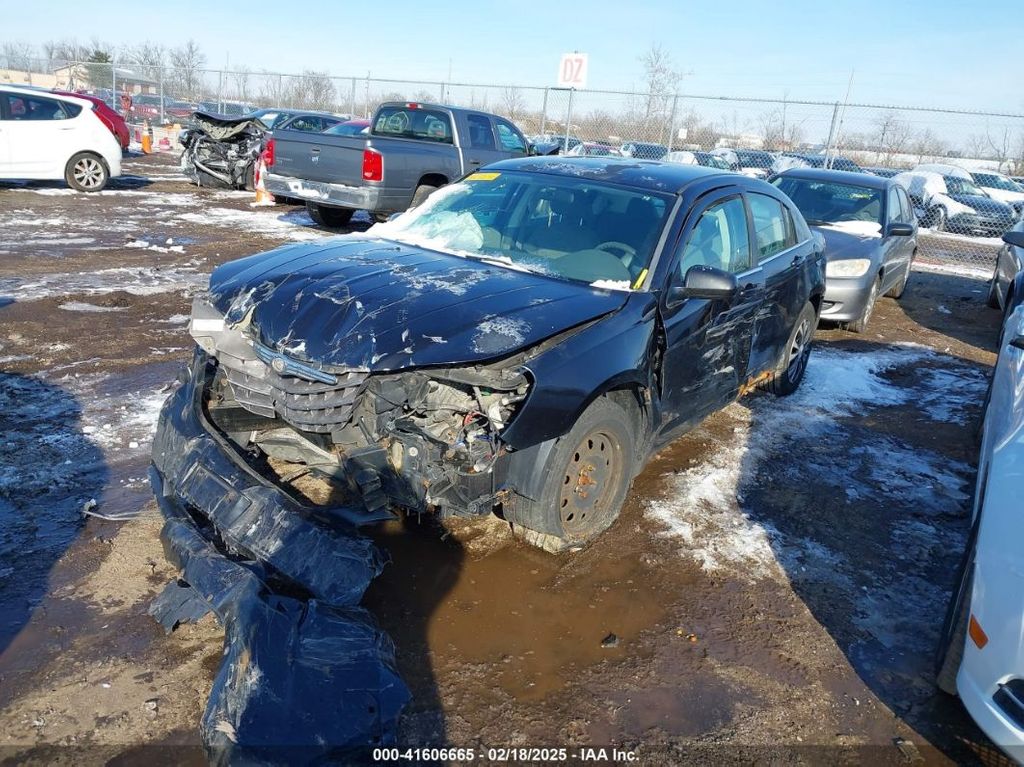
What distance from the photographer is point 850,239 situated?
27.8 ft

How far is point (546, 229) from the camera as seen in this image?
417 cm

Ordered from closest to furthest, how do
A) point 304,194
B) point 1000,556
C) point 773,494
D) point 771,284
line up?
point 1000,556
point 773,494
point 771,284
point 304,194

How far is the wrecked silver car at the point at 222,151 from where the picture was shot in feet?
51.2

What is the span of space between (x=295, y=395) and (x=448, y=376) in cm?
68

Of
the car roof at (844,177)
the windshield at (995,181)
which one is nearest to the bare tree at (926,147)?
the windshield at (995,181)

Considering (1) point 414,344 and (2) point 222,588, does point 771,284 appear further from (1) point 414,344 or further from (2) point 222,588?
(2) point 222,588

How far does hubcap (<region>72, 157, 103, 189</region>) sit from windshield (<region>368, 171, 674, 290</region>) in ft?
39.5

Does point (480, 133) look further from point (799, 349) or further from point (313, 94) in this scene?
point (313, 94)

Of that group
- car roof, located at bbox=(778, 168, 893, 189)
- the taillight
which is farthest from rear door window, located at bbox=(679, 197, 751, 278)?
the taillight

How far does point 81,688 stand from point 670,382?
2926 mm

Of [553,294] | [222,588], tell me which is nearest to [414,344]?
[553,294]

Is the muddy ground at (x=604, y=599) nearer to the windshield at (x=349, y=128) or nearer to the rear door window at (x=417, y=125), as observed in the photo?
the rear door window at (x=417, y=125)

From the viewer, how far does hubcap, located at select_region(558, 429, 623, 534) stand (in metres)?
3.46

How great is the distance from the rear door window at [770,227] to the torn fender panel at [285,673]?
3584 mm
